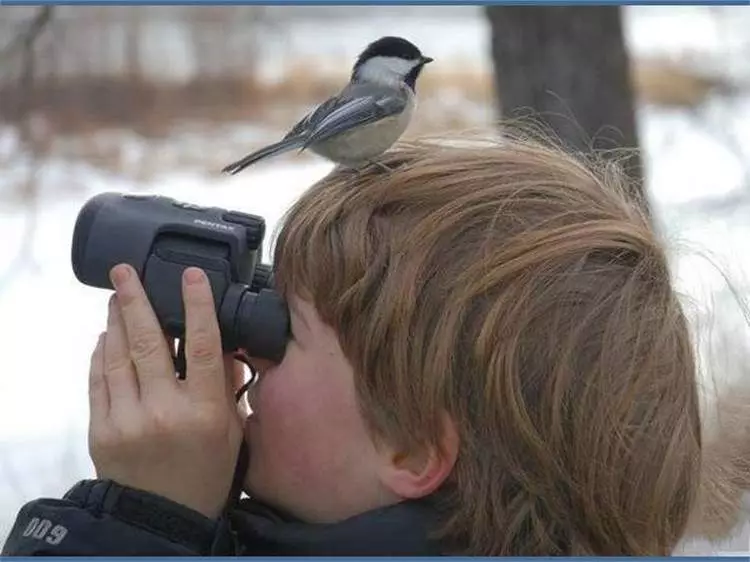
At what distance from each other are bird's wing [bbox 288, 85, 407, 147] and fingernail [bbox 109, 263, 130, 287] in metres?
0.20

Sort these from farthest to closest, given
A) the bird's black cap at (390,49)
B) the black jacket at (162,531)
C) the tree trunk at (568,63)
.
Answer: the tree trunk at (568,63)
the bird's black cap at (390,49)
the black jacket at (162,531)

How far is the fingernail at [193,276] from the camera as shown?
35.8 inches

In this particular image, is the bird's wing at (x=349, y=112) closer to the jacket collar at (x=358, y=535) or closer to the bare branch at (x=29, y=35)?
the jacket collar at (x=358, y=535)

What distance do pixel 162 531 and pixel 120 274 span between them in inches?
7.0

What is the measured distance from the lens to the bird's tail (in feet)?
3.25

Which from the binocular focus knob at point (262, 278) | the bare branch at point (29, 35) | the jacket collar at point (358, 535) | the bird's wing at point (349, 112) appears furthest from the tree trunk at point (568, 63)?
the jacket collar at point (358, 535)

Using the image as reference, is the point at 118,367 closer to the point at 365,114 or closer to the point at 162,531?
the point at 162,531

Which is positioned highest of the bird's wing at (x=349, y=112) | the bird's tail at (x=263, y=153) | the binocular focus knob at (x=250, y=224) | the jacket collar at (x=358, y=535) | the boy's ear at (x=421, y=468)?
the bird's wing at (x=349, y=112)

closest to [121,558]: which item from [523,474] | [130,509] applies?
[130,509]

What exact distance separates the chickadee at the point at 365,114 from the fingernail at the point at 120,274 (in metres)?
0.12

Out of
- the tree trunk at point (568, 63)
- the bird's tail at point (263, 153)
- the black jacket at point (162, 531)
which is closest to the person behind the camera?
the black jacket at point (162, 531)

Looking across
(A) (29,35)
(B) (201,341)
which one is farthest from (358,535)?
(A) (29,35)

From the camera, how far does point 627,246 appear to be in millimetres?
929

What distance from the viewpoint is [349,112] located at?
1.06 metres
